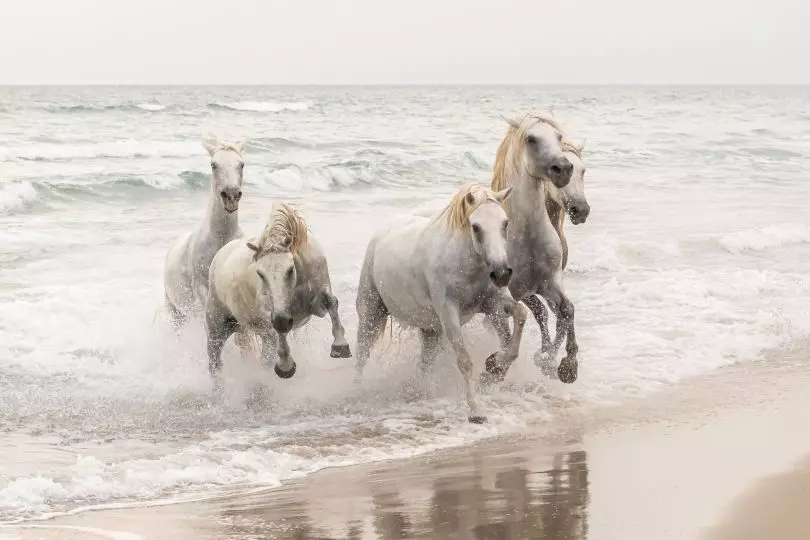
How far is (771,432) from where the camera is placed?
234 inches

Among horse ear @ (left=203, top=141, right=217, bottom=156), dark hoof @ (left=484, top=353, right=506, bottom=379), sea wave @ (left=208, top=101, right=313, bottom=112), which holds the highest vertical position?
sea wave @ (left=208, top=101, right=313, bottom=112)

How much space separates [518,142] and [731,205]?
13.1 m

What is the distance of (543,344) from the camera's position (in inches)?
288

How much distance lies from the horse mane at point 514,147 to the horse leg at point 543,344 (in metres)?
0.82

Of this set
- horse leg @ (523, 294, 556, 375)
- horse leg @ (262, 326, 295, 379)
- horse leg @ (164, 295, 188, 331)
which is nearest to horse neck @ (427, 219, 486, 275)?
horse leg @ (523, 294, 556, 375)

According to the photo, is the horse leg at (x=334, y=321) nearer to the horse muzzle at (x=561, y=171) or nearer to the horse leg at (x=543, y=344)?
the horse leg at (x=543, y=344)

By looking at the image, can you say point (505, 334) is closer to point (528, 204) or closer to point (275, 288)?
point (528, 204)

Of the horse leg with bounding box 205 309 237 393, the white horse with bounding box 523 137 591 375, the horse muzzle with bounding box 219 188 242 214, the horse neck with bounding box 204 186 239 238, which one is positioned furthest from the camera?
the horse neck with bounding box 204 186 239 238

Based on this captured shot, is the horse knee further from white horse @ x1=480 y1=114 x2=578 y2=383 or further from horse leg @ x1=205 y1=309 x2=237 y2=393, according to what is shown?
horse leg @ x1=205 y1=309 x2=237 y2=393

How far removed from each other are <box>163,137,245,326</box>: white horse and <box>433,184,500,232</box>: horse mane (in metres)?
1.50

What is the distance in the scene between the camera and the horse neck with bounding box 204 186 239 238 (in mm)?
7516

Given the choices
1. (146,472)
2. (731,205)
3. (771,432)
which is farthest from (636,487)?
(731,205)

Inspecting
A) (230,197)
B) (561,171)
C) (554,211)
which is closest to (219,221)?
(230,197)

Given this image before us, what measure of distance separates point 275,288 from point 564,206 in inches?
78.1
